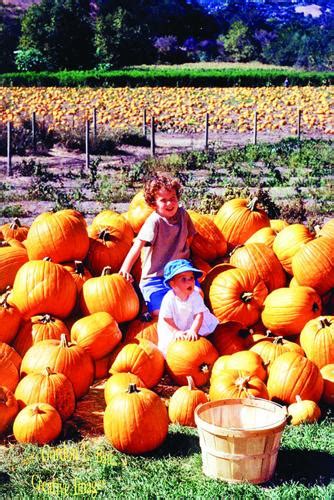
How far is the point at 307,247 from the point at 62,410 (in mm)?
2229

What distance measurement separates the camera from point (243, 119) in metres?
24.5

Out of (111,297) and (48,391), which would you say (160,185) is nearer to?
(111,297)

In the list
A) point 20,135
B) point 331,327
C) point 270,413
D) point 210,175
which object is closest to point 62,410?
point 270,413

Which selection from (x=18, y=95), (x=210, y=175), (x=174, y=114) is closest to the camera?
(x=210, y=175)

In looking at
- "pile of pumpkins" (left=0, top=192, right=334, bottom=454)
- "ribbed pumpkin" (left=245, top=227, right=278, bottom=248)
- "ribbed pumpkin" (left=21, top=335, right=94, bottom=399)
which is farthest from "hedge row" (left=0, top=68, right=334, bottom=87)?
"ribbed pumpkin" (left=21, top=335, right=94, bottom=399)

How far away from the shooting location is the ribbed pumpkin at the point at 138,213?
6.86 meters

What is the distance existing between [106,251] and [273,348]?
64.2 inches

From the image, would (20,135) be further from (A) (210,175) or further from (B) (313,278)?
(B) (313,278)

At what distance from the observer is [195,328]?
5738 millimetres

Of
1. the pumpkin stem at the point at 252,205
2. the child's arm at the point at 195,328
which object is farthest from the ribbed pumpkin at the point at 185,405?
the pumpkin stem at the point at 252,205

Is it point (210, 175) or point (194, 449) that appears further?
point (210, 175)

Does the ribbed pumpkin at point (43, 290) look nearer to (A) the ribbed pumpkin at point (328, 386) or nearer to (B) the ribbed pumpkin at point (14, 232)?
(B) the ribbed pumpkin at point (14, 232)

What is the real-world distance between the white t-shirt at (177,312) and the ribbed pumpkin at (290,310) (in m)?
0.49

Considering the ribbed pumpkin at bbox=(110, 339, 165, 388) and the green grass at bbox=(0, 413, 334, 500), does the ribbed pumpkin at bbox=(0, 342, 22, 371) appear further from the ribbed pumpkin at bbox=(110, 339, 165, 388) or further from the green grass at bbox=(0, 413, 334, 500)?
the green grass at bbox=(0, 413, 334, 500)
